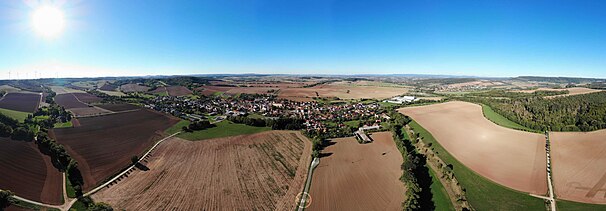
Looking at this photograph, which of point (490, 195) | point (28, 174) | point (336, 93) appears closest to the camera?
point (490, 195)

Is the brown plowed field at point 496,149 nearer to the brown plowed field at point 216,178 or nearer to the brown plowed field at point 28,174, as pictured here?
the brown plowed field at point 216,178

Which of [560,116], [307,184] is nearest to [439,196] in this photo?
[307,184]

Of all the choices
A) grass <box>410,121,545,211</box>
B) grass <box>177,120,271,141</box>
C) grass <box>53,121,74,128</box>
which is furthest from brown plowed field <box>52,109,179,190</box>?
grass <box>410,121,545,211</box>

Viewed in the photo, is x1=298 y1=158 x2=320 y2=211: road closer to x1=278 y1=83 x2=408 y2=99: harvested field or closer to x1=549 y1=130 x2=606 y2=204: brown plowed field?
x1=549 y1=130 x2=606 y2=204: brown plowed field

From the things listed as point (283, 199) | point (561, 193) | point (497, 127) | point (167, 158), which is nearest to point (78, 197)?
point (167, 158)

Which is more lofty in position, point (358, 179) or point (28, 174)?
point (28, 174)

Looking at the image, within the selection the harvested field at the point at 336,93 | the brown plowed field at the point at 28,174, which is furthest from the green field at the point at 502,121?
the brown plowed field at the point at 28,174

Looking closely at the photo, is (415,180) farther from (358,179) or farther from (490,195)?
(490,195)
